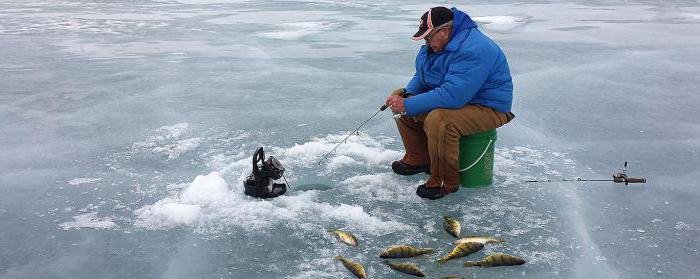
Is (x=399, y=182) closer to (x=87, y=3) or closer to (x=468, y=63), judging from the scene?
(x=468, y=63)

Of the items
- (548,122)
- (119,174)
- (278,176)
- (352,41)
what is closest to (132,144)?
(119,174)

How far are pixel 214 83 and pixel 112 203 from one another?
12.6 ft

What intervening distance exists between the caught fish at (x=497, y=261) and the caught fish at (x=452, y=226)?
33 cm

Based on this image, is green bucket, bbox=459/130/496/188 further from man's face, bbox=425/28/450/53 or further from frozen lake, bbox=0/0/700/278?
man's face, bbox=425/28/450/53

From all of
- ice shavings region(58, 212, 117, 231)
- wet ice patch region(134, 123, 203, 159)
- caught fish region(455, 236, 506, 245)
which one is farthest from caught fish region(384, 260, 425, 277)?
wet ice patch region(134, 123, 203, 159)

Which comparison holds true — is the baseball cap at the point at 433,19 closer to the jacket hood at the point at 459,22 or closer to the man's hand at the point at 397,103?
the jacket hood at the point at 459,22

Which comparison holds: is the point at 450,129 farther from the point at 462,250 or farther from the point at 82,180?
the point at 82,180

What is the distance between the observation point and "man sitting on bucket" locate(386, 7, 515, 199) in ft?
11.8

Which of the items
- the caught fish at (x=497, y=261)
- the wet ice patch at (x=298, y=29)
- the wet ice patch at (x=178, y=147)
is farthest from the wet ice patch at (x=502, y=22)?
the caught fish at (x=497, y=261)

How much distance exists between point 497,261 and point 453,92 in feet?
3.75

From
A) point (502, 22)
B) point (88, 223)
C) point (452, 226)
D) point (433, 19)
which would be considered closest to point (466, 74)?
point (433, 19)

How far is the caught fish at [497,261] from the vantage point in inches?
118

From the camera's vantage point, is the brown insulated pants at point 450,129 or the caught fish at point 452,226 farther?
the brown insulated pants at point 450,129

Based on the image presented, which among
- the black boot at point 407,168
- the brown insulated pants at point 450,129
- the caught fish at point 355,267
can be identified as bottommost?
the caught fish at point 355,267
